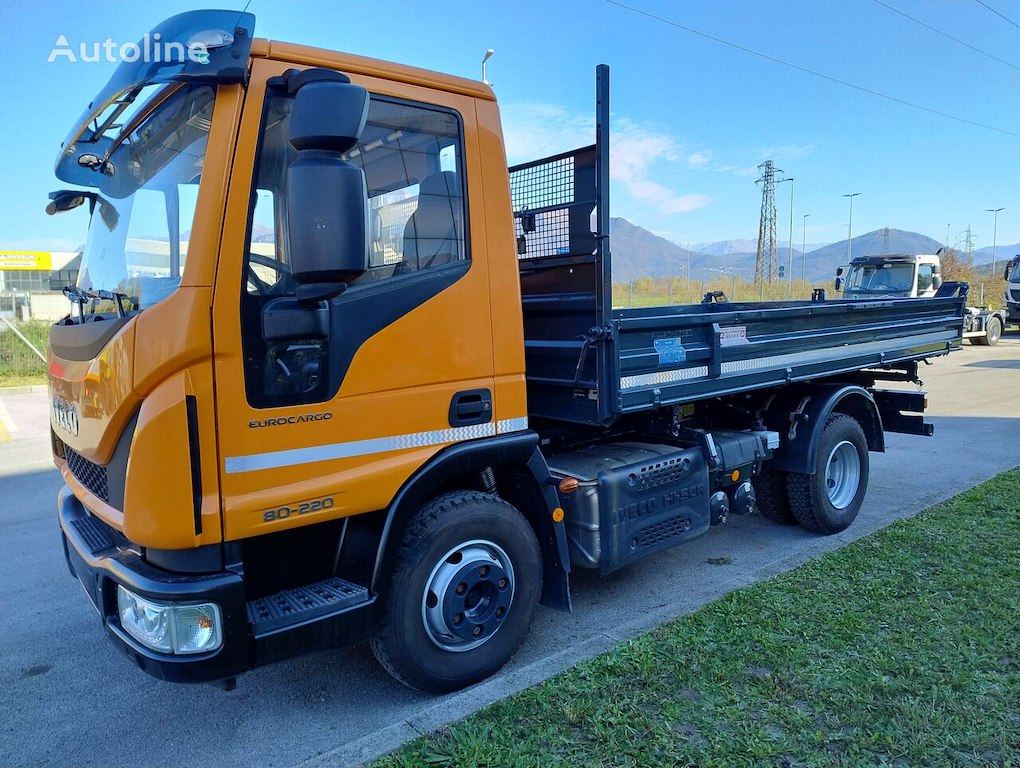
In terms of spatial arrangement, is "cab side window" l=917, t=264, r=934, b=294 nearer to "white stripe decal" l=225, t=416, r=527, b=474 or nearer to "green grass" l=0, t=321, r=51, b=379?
"white stripe decal" l=225, t=416, r=527, b=474

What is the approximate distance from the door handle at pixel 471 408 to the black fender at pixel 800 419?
9.10 feet

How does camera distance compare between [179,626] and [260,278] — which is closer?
[179,626]

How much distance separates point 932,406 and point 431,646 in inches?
440

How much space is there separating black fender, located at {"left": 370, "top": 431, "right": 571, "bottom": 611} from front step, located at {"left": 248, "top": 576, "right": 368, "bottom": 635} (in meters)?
A: 0.10

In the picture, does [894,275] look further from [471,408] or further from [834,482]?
[471,408]

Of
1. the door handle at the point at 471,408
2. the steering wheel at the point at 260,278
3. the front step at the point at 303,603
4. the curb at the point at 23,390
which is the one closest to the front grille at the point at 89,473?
the front step at the point at 303,603

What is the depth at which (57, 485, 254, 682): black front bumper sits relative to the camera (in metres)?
2.42

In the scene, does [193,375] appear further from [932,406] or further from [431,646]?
[932,406]

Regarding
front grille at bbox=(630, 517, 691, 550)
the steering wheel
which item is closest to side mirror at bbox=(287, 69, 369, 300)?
the steering wheel

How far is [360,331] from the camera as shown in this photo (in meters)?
2.73

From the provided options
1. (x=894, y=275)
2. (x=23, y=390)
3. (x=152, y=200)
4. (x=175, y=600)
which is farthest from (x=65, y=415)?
(x=894, y=275)

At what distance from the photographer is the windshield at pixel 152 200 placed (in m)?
2.58

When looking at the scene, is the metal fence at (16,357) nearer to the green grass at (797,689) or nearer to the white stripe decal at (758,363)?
the white stripe decal at (758,363)

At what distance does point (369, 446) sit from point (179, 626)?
909 millimetres
